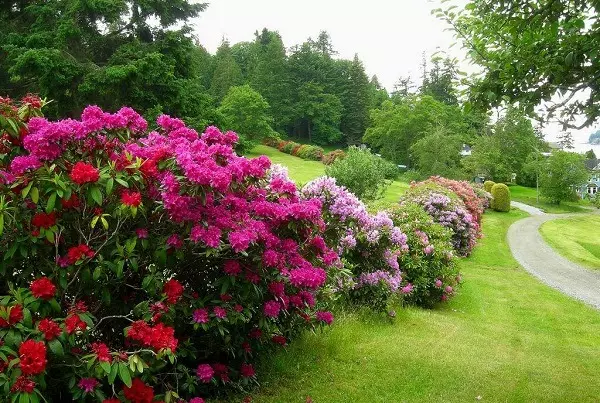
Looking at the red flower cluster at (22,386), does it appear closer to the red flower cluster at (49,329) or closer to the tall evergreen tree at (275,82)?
the red flower cluster at (49,329)

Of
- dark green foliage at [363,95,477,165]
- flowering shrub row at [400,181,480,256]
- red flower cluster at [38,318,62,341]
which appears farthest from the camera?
dark green foliage at [363,95,477,165]

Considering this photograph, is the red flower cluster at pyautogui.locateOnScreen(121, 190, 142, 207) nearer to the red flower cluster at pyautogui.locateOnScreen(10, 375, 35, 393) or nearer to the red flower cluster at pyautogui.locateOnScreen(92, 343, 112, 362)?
the red flower cluster at pyautogui.locateOnScreen(92, 343, 112, 362)

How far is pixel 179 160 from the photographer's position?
341cm

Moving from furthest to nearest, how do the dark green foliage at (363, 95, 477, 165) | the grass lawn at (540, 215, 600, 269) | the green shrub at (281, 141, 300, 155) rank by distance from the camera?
1. the green shrub at (281, 141, 300, 155)
2. the dark green foliage at (363, 95, 477, 165)
3. the grass lawn at (540, 215, 600, 269)

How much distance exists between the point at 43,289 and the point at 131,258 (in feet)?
1.85

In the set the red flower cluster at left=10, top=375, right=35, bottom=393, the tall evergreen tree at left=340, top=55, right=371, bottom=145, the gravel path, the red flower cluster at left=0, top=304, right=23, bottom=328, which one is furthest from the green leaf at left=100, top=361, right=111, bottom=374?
the tall evergreen tree at left=340, top=55, right=371, bottom=145

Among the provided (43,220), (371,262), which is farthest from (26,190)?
(371,262)

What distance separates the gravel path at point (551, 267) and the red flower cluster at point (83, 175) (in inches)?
649

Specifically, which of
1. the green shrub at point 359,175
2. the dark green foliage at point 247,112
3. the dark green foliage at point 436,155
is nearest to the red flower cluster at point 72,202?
the green shrub at point 359,175

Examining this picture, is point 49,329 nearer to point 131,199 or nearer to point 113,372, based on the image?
point 113,372

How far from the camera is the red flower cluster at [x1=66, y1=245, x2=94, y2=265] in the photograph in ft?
10.5

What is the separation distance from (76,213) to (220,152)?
3.69 ft

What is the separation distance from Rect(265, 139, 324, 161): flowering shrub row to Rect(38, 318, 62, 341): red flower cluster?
54060 millimetres

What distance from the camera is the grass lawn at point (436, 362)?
4.97 metres
